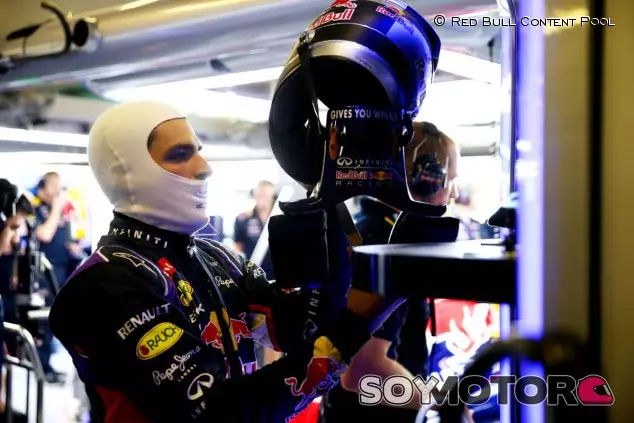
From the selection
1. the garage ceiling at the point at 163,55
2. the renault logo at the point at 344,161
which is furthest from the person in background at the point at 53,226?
the renault logo at the point at 344,161

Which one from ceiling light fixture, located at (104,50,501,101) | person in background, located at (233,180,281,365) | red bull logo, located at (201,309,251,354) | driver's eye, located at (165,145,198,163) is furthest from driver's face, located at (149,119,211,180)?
person in background, located at (233,180,281,365)

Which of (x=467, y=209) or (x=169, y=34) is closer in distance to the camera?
(x=169, y=34)

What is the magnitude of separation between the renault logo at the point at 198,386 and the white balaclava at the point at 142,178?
332mm

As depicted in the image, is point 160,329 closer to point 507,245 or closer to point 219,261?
point 219,261

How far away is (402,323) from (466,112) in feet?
8.90

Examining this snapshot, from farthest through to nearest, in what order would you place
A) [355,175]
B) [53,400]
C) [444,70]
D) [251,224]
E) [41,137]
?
[41,137], [251,224], [53,400], [444,70], [355,175]

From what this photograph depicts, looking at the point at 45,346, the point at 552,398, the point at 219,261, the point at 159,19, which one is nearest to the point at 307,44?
the point at 552,398

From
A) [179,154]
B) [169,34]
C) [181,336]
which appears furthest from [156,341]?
[169,34]

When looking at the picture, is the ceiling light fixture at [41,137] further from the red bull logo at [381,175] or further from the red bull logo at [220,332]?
the red bull logo at [381,175]

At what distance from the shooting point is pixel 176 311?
1.07 meters

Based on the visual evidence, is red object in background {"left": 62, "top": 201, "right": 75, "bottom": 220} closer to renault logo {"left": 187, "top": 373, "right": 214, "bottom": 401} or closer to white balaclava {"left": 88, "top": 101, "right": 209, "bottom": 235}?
white balaclava {"left": 88, "top": 101, "right": 209, "bottom": 235}

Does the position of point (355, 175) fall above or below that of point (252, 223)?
above

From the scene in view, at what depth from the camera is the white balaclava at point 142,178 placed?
1.22m

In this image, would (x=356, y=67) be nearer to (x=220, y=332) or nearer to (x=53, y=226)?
(x=220, y=332)
